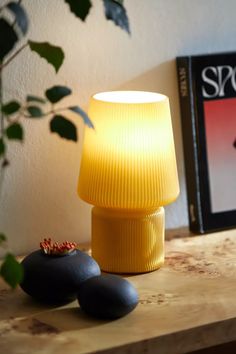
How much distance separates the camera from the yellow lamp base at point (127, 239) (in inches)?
53.6

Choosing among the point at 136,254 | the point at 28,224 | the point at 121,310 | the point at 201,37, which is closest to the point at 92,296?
the point at 121,310

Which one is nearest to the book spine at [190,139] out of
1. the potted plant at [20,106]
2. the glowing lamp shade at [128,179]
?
the glowing lamp shade at [128,179]

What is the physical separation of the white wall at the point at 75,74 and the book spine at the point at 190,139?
3 cm

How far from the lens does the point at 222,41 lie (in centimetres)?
161

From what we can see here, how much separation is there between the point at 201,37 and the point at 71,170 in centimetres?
39

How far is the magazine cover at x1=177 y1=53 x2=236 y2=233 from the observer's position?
1.54 metres

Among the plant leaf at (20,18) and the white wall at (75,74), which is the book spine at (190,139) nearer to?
the white wall at (75,74)

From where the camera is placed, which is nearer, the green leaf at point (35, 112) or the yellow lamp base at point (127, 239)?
the green leaf at point (35, 112)

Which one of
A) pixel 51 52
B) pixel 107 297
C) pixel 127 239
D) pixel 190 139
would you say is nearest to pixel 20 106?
pixel 51 52

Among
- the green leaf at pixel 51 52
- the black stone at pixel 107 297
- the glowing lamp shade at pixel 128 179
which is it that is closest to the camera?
the green leaf at pixel 51 52

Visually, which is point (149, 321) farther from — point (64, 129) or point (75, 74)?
point (75, 74)

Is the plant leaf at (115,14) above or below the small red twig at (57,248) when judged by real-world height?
above

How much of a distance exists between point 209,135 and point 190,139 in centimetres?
4

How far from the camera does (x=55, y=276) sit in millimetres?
1232
